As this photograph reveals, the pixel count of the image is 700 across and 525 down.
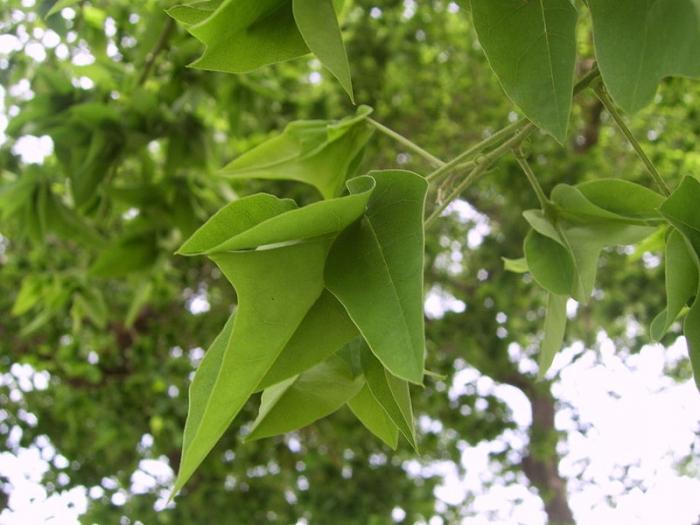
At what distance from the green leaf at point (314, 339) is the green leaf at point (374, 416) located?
9cm

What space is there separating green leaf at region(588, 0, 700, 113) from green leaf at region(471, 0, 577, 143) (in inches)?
0.7

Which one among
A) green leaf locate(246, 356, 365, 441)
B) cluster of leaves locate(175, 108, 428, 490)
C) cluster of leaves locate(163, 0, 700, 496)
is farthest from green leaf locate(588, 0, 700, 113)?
green leaf locate(246, 356, 365, 441)

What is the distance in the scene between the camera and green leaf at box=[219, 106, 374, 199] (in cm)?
62

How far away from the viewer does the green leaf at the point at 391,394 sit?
42cm

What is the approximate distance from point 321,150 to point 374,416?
21 cm

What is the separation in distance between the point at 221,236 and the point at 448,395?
2.14 metres

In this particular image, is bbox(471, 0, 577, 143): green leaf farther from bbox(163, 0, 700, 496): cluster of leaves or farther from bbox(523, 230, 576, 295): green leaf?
bbox(523, 230, 576, 295): green leaf

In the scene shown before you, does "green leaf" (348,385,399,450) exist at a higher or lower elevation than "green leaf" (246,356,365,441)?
lower

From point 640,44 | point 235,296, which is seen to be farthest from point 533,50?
point 235,296

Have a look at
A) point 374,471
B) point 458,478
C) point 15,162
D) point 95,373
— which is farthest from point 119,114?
point 458,478

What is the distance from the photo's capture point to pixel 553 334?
53cm

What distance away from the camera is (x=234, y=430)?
2.36 m

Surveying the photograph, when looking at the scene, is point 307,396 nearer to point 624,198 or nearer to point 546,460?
point 624,198

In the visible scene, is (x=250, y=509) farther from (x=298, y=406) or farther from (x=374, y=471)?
(x=298, y=406)
